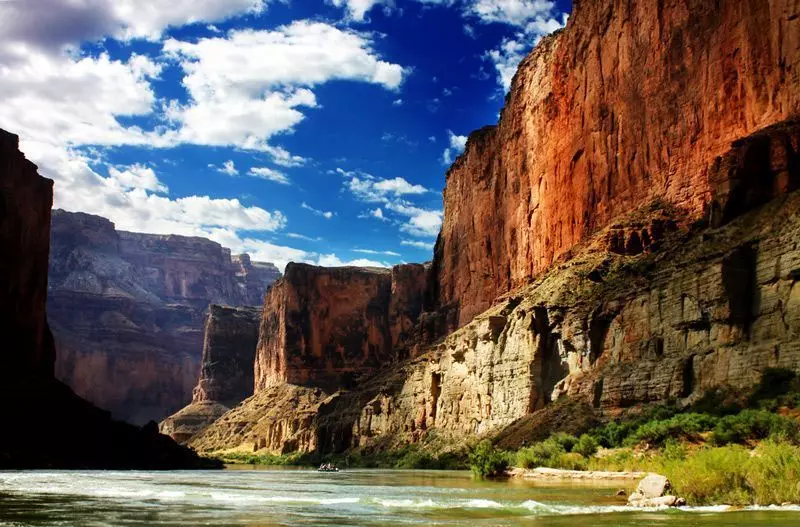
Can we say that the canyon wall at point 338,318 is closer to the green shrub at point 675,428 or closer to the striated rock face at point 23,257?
the striated rock face at point 23,257

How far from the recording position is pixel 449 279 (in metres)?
126

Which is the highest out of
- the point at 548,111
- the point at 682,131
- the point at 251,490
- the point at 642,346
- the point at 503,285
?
the point at 548,111

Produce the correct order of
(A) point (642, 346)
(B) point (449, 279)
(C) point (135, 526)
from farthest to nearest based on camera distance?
(B) point (449, 279) < (A) point (642, 346) < (C) point (135, 526)

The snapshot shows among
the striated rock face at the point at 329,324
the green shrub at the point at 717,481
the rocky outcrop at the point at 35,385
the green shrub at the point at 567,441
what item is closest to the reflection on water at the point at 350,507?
the green shrub at the point at 717,481

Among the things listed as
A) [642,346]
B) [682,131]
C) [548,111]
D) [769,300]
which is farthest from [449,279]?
[769,300]

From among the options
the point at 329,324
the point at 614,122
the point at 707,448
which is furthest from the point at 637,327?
the point at 329,324

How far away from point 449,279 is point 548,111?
36781 mm

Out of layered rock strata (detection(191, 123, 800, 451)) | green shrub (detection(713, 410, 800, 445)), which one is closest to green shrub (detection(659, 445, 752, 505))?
green shrub (detection(713, 410, 800, 445))

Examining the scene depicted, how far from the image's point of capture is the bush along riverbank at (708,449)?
2584 cm

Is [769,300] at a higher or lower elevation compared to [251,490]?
higher

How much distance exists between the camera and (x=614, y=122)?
8181cm

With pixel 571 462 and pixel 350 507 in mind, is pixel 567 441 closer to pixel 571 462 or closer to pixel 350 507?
pixel 571 462

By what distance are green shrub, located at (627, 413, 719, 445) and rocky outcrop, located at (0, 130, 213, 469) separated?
39126mm

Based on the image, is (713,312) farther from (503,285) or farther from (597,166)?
(503,285)
